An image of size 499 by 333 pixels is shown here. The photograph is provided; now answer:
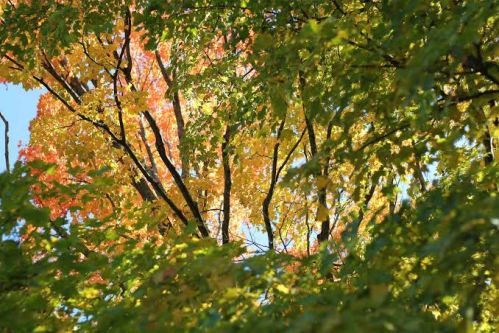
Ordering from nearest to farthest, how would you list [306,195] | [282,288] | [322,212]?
1. [282,288]
2. [322,212]
3. [306,195]

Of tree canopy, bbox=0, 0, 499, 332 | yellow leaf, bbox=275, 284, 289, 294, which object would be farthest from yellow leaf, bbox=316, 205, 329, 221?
yellow leaf, bbox=275, 284, 289, 294

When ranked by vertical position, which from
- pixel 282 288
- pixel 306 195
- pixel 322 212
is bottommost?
pixel 282 288

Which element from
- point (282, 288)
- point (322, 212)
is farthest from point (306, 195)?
point (282, 288)

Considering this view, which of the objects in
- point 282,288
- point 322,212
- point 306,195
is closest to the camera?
point 282,288

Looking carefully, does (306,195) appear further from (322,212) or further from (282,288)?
(282,288)

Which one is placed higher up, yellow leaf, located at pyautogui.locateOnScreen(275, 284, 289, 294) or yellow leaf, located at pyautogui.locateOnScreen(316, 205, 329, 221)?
yellow leaf, located at pyautogui.locateOnScreen(316, 205, 329, 221)

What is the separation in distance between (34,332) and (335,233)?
26.8 feet

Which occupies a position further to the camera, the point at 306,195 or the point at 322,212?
the point at 306,195

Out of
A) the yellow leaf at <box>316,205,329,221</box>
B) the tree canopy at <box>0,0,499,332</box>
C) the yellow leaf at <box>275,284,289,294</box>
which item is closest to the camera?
the tree canopy at <box>0,0,499,332</box>

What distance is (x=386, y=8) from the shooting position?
444cm

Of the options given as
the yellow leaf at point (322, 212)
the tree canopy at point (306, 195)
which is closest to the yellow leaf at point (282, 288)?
the tree canopy at point (306, 195)

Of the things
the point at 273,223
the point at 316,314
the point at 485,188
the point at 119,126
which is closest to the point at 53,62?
the point at 119,126

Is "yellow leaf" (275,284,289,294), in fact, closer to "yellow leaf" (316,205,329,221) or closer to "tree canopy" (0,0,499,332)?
"tree canopy" (0,0,499,332)

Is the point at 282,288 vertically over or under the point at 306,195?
under
